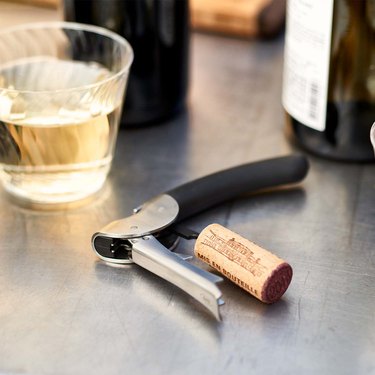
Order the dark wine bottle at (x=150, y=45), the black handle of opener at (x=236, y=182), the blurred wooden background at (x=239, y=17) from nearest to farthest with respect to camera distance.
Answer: the black handle of opener at (x=236, y=182) < the dark wine bottle at (x=150, y=45) < the blurred wooden background at (x=239, y=17)

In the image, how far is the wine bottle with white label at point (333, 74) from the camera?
0.77 metres

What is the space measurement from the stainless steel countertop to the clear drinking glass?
0.03 metres

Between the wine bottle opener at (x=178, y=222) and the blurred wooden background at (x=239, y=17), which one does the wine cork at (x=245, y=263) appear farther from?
the blurred wooden background at (x=239, y=17)

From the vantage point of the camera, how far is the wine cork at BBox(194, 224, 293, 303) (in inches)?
25.0

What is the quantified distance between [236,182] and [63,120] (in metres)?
0.16

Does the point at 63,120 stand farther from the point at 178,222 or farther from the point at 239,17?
the point at 239,17

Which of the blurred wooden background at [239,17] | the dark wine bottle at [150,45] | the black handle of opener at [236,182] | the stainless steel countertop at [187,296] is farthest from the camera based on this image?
the blurred wooden background at [239,17]

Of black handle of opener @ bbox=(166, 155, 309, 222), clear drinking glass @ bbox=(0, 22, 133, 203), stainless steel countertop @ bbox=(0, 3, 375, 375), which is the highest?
clear drinking glass @ bbox=(0, 22, 133, 203)

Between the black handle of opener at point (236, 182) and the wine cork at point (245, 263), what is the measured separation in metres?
0.06

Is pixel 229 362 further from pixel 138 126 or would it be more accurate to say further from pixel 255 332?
pixel 138 126

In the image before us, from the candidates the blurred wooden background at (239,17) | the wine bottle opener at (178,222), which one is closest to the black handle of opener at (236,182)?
the wine bottle opener at (178,222)

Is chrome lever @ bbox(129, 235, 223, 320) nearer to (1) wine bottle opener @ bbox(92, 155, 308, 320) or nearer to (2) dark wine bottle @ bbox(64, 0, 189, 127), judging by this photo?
(1) wine bottle opener @ bbox(92, 155, 308, 320)

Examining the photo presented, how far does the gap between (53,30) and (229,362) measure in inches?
16.7

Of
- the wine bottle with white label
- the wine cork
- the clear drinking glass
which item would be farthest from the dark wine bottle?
the wine cork
